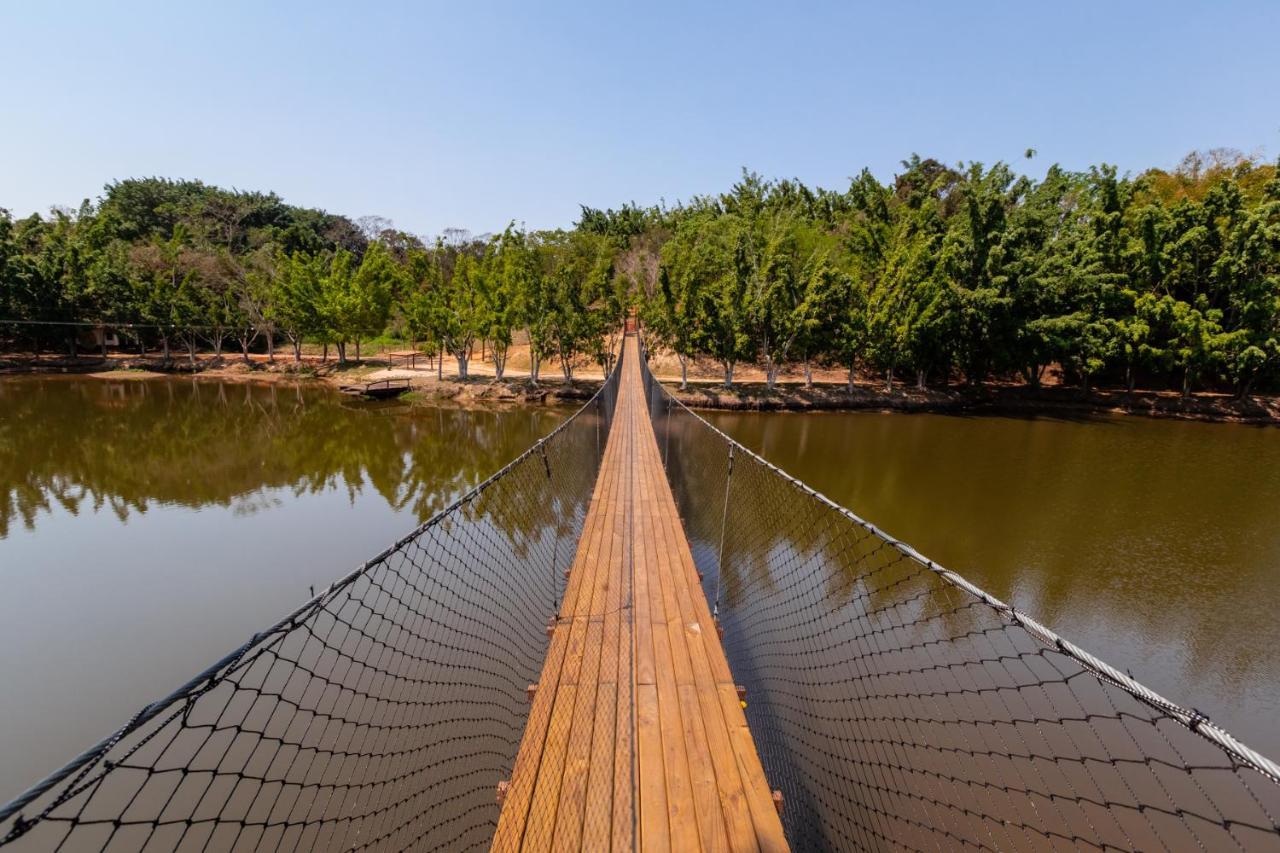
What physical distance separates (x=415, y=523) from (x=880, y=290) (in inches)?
589

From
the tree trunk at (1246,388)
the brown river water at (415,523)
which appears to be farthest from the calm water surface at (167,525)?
the tree trunk at (1246,388)

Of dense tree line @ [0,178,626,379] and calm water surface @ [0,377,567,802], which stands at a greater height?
dense tree line @ [0,178,626,379]

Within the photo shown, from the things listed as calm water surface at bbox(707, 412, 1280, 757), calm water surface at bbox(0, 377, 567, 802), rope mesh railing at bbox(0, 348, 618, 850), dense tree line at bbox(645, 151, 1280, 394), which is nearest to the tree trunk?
dense tree line at bbox(645, 151, 1280, 394)

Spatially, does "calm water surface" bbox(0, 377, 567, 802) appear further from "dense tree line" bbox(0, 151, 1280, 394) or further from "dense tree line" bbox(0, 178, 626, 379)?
"dense tree line" bbox(0, 151, 1280, 394)

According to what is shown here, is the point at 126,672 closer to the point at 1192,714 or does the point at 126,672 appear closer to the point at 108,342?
the point at 1192,714

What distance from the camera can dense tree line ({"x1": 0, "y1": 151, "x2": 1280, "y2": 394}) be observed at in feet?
50.6

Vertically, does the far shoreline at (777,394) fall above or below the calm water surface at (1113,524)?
above

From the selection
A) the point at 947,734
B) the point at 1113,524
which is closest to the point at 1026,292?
the point at 1113,524

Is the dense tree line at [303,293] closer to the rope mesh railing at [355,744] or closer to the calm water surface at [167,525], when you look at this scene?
the calm water surface at [167,525]

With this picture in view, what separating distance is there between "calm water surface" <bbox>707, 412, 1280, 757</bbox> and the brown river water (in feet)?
0.11

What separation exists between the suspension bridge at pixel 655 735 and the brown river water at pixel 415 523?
64 centimetres

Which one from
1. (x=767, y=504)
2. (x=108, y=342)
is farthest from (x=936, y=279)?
(x=108, y=342)

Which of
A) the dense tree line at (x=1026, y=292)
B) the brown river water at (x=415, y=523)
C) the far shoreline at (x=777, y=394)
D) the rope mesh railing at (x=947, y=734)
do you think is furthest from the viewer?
the far shoreline at (x=777, y=394)

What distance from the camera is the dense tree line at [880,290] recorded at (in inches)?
607
